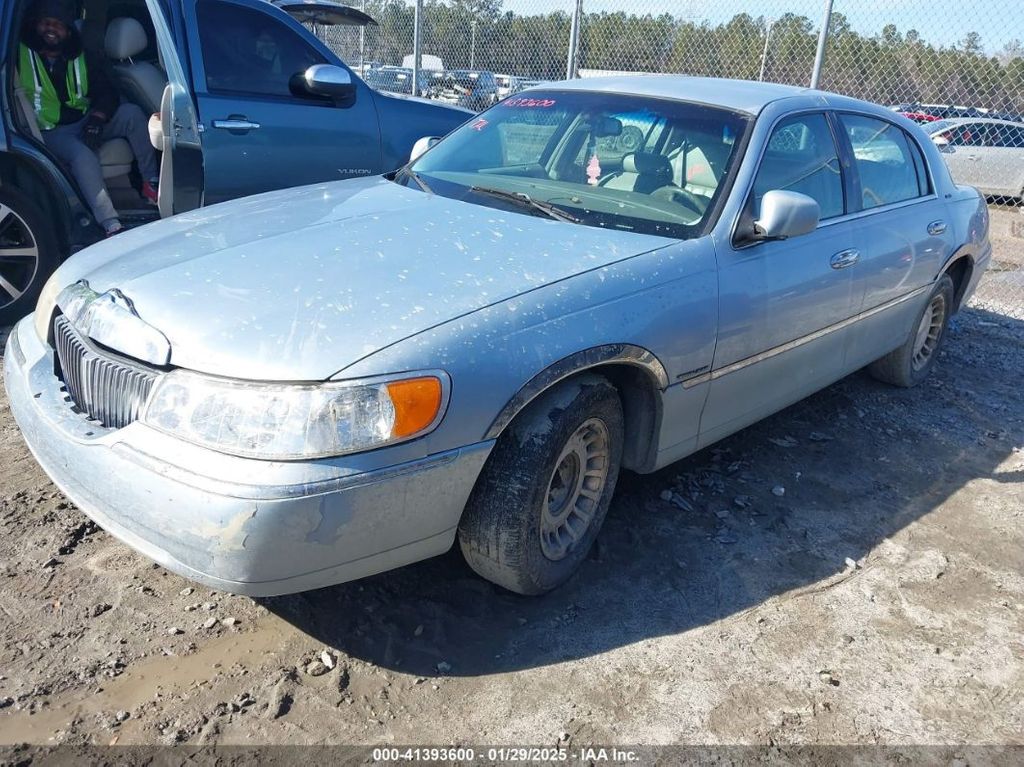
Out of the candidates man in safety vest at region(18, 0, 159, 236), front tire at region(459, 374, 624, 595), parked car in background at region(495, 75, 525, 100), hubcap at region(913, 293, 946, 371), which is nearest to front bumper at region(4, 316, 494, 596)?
front tire at region(459, 374, 624, 595)

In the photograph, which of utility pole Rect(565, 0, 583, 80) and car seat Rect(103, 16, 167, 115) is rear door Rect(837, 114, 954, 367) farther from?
utility pole Rect(565, 0, 583, 80)

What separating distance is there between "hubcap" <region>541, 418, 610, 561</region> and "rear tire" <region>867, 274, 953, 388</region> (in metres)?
2.75

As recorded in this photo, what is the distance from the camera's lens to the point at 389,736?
2.39 meters

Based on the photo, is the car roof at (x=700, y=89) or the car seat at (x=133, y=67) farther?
the car seat at (x=133, y=67)

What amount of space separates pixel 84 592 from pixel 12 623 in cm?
23

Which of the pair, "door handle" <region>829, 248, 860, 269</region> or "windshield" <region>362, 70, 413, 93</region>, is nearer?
"door handle" <region>829, 248, 860, 269</region>

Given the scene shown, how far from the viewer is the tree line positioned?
29.3 ft

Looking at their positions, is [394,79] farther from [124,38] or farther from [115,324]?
[115,324]

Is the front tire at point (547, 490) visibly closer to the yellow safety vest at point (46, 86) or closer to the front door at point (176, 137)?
the front door at point (176, 137)

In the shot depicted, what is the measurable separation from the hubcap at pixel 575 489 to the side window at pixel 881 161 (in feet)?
7.06

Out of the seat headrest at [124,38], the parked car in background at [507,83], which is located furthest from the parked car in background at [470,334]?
the parked car in background at [507,83]

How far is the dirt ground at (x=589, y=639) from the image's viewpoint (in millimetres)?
2471

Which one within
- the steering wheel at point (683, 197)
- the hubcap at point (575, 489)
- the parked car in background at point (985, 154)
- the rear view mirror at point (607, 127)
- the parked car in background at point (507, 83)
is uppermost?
the rear view mirror at point (607, 127)

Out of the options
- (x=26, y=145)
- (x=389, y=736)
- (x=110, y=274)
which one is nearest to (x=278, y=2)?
(x=26, y=145)
